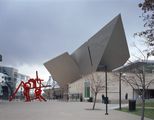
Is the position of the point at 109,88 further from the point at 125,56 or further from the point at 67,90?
the point at 67,90

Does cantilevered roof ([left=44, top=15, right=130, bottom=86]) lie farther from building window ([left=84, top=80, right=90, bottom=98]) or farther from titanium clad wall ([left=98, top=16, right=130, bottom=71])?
building window ([left=84, top=80, right=90, bottom=98])

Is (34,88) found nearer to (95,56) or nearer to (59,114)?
(95,56)

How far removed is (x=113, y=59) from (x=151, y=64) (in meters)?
61.3

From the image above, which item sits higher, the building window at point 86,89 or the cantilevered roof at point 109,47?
the cantilevered roof at point 109,47

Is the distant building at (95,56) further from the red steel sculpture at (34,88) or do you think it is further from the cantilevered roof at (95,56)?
the red steel sculpture at (34,88)

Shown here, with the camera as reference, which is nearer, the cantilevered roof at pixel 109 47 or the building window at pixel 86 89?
the cantilevered roof at pixel 109 47

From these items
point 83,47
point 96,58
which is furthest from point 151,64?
point 83,47

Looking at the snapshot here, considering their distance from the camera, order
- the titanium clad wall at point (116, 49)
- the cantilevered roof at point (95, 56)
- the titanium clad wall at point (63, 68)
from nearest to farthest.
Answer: the titanium clad wall at point (116, 49), the cantilevered roof at point (95, 56), the titanium clad wall at point (63, 68)

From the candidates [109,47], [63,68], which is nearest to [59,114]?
[109,47]

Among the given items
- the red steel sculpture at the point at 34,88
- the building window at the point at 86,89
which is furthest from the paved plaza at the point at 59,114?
the building window at the point at 86,89

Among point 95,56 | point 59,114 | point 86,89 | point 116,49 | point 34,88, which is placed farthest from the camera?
point 95,56

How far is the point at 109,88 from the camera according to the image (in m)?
78.4

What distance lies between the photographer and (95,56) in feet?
306

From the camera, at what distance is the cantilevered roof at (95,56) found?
3376 inches
